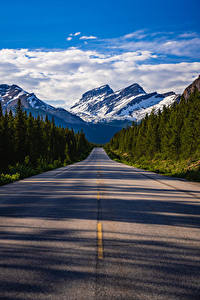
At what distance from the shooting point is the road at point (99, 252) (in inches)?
153

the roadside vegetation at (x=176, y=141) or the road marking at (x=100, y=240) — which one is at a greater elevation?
the roadside vegetation at (x=176, y=141)

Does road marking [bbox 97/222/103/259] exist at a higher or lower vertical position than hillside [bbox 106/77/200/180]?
lower

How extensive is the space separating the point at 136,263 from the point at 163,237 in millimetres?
1756

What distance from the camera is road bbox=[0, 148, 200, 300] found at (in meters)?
3.90

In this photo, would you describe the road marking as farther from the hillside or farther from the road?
the hillside

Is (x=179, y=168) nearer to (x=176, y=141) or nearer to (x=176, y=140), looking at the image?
(x=176, y=141)

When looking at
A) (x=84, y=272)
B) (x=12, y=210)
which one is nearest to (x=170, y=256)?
(x=84, y=272)

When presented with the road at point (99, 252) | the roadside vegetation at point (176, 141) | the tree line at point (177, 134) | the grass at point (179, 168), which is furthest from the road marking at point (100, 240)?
the tree line at point (177, 134)

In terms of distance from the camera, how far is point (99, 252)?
17.4ft

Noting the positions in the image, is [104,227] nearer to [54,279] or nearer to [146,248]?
[146,248]

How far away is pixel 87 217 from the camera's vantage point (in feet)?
27.1

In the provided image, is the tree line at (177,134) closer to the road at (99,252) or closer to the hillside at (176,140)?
the hillside at (176,140)

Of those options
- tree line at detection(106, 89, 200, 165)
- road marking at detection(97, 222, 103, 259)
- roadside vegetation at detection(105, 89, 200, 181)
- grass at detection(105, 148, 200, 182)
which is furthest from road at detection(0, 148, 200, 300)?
tree line at detection(106, 89, 200, 165)

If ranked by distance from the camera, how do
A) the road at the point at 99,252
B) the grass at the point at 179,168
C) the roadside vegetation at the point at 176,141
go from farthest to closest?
the roadside vegetation at the point at 176,141 < the grass at the point at 179,168 < the road at the point at 99,252
